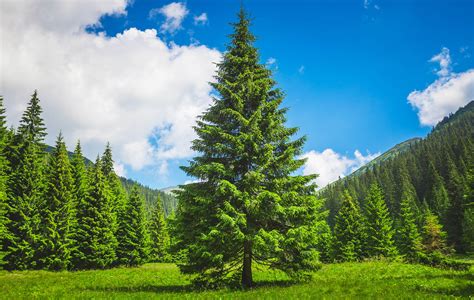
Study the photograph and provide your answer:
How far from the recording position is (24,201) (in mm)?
34969

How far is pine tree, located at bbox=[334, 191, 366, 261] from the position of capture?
155ft

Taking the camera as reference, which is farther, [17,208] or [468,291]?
[17,208]

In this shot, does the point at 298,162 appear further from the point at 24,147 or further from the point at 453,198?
the point at 453,198

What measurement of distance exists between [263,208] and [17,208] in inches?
1309

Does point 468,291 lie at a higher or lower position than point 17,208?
lower

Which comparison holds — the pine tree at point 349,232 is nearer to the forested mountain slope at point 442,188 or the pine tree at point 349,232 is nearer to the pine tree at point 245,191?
the forested mountain slope at point 442,188

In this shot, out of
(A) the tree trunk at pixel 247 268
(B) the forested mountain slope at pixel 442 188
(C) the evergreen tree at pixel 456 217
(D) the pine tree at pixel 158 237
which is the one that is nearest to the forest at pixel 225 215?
(A) the tree trunk at pixel 247 268

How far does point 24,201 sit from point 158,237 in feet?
120

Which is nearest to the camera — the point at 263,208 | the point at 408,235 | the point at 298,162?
the point at 263,208

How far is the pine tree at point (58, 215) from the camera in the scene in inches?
1414

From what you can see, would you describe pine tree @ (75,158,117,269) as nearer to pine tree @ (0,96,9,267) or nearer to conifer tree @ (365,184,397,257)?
pine tree @ (0,96,9,267)

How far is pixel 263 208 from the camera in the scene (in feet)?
47.3

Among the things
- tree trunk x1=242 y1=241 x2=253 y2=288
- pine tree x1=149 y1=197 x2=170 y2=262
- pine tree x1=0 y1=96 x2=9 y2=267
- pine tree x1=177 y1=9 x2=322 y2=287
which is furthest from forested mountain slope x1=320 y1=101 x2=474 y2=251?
pine tree x1=149 y1=197 x2=170 y2=262

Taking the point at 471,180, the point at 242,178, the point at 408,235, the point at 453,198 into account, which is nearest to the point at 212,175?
the point at 242,178
